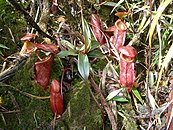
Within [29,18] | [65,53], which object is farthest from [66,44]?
[29,18]

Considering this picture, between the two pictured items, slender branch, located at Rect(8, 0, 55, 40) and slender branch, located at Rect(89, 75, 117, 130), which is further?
slender branch, located at Rect(8, 0, 55, 40)

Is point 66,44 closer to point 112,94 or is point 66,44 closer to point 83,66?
point 83,66

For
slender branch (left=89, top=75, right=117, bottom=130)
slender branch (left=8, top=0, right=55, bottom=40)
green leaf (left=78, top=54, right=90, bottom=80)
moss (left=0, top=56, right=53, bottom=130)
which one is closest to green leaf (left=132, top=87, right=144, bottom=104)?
slender branch (left=89, top=75, right=117, bottom=130)

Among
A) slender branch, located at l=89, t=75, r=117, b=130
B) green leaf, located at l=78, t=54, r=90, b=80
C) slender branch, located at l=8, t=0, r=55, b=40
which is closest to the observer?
green leaf, located at l=78, t=54, r=90, b=80

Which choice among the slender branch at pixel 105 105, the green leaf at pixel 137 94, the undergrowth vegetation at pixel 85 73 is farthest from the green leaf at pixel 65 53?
the green leaf at pixel 137 94

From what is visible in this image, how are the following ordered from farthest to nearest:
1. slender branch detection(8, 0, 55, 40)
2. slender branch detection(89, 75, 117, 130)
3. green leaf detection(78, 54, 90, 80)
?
slender branch detection(8, 0, 55, 40) < slender branch detection(89, 75, 117, 130) < green leaf detection(78, 54, 90, 80)

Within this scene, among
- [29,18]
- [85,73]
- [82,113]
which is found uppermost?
[29,18]

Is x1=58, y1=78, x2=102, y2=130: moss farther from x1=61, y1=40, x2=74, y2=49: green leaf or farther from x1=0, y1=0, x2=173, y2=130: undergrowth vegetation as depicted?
x1=61, y1=40, x2=74, y2=49: green leaf

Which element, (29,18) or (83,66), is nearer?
(83,66)

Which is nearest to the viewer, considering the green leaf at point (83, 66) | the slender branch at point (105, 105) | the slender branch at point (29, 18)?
the green leaf at point (83, 66)

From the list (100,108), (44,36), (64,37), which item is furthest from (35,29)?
(100,108)

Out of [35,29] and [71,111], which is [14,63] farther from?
[71,111]

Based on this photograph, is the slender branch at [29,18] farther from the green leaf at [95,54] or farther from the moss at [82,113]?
the moss at [82,113]
